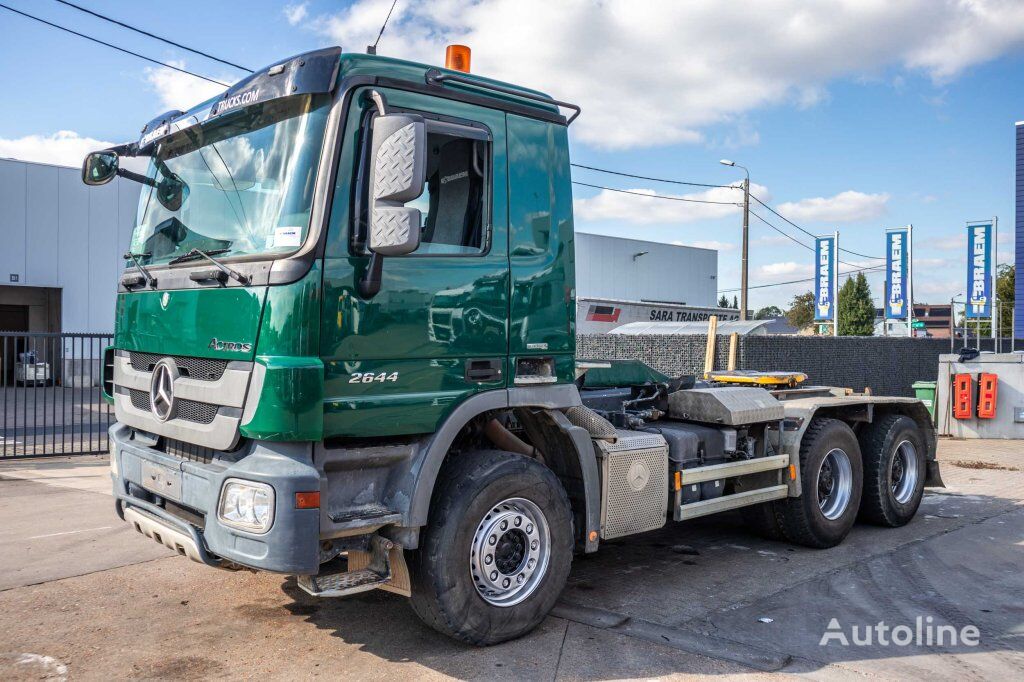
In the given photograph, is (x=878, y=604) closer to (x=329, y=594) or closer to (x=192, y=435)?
(x=329, y=594)

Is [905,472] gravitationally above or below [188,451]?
below

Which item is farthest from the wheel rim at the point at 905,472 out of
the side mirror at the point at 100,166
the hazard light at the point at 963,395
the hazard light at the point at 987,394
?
the hazard light at the point at 987,394

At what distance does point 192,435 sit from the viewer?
166 inches

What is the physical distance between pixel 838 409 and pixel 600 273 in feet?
97.9

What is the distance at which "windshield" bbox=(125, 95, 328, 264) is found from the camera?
13.3ft

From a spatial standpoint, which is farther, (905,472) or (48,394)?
(48,394)

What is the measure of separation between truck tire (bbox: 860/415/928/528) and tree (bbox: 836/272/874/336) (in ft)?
139

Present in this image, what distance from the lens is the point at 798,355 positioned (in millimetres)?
Result: 15156

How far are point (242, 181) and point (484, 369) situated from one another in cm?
161

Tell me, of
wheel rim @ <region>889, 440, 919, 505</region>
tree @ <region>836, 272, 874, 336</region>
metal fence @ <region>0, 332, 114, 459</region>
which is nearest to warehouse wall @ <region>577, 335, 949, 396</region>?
wheel rim @ <region>889, 440, 919, 505</region>

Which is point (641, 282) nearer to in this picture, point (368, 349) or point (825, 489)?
point (825, 489)

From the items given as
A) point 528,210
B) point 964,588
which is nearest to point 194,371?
point 528,210
